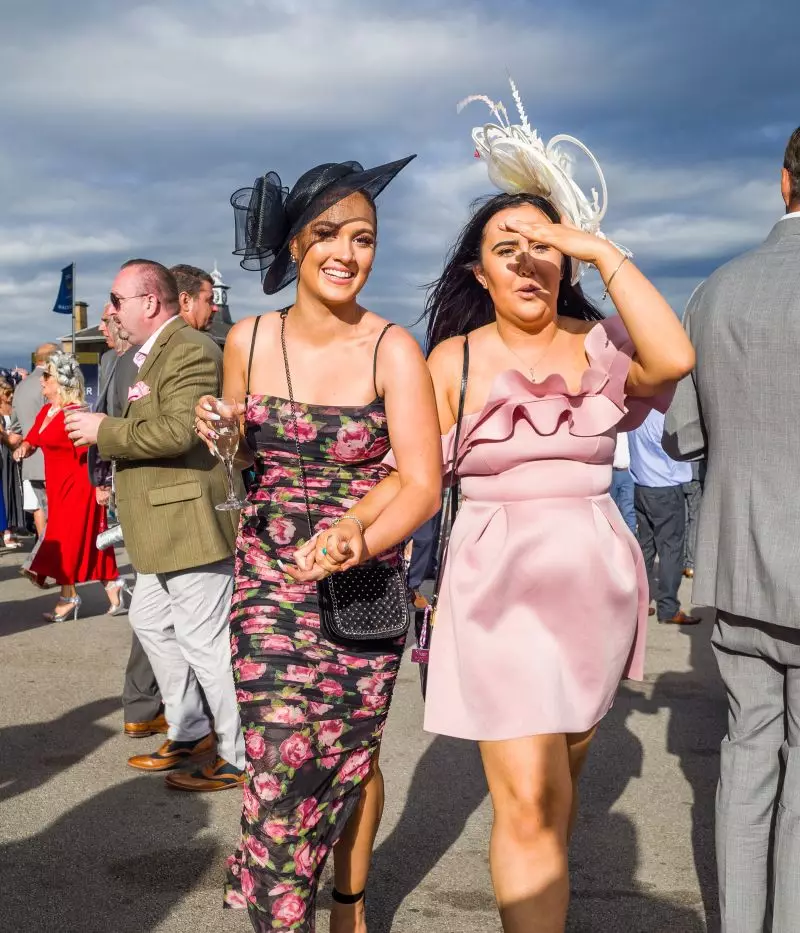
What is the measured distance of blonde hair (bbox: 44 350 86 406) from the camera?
7297mm

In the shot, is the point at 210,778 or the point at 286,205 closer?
the point at 286,205

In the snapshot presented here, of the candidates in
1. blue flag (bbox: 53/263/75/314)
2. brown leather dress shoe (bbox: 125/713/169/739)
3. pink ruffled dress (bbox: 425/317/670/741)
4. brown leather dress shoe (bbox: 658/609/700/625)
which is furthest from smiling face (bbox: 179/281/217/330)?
blue flag (bbox: 53/263/75/314)

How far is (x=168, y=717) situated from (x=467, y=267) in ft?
9.48

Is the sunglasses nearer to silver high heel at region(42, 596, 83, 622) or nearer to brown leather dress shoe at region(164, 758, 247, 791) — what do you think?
brown leather dress shoe at region(164, 758, 247, 791)

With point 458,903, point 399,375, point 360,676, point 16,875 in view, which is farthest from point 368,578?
point 16,875

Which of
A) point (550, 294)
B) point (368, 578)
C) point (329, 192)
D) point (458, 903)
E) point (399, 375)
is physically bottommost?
point (458, 903)

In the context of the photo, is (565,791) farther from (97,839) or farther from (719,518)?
(97,839)

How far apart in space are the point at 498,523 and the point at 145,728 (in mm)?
3361

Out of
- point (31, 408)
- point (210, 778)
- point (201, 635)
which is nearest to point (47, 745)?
point (210, 778)

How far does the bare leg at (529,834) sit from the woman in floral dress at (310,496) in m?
0.41

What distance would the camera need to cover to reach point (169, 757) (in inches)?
204

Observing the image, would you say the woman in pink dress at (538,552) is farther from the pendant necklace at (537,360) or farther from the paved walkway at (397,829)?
the paved walkway at (397,829)

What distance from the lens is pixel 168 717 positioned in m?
5.19

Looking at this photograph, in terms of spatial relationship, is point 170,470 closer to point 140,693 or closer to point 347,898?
point 140,693
